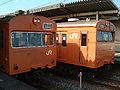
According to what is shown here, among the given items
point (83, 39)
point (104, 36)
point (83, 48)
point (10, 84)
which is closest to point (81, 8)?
point (104, 36)

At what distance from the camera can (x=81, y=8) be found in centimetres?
2105

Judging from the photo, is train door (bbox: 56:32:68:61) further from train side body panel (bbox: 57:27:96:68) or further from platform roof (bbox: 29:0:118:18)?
platform roof (bbox: 29:0:118:18)

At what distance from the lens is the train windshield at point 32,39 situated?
10.0 meters

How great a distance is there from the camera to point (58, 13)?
81.2 feet

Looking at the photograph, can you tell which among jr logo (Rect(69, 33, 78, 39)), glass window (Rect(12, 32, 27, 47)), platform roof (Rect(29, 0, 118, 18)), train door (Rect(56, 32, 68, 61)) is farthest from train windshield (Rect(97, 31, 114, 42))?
platform roof (Rect(29, 0, 118, 18))

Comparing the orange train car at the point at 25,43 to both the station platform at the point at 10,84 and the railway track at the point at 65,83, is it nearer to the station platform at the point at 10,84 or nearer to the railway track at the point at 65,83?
the station platform at the point at 10,84

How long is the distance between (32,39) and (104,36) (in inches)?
170

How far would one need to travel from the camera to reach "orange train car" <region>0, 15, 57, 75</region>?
9789 millimetres

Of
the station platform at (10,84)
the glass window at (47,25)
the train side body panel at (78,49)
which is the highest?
the glass window at (47,25)

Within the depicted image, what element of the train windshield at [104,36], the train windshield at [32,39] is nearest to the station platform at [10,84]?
the train windshield at [32,39]

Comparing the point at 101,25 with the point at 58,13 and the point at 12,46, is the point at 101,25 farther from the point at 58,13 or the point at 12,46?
the point at 58,13

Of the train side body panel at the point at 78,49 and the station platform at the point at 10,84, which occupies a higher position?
the train side body panel at the point at 78,49

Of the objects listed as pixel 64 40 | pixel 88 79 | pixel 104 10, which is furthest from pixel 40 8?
pixel 88 79

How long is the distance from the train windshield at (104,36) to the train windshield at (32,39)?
97.6 inches
